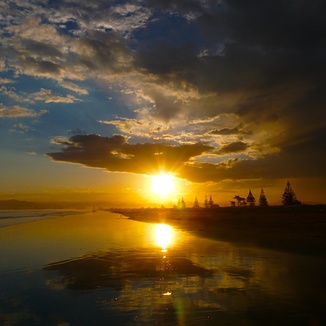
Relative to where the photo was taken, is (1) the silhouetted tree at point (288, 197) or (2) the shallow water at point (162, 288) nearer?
(2) the shallow water at point (162, 288)

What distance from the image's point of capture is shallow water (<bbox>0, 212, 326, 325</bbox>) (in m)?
11.7

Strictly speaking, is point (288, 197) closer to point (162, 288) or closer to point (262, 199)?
point (262, 199)

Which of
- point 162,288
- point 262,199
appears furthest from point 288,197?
point 162,288

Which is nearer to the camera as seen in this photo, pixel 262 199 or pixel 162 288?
pixel 162 288

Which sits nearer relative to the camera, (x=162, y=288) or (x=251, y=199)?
(x=162, y=288)

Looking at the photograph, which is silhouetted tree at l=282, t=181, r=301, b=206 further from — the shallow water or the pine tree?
the shallow water

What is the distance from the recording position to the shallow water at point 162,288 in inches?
459

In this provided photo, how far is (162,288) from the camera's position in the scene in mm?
15750

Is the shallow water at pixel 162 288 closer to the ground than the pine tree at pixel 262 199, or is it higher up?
closer to the ground

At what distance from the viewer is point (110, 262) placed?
22594 mm

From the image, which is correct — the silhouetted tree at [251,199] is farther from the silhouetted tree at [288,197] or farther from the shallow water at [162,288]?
the shallow water at [162,288]

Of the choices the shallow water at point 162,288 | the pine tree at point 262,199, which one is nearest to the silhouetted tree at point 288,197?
the pine tree at point 262,199

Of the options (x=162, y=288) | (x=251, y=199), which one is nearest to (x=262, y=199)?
(x=251, y=199)

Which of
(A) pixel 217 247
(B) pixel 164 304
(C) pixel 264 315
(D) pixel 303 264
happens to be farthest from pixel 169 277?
(A) pixel 217 247
